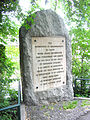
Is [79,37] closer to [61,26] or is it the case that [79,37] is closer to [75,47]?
[75,47]

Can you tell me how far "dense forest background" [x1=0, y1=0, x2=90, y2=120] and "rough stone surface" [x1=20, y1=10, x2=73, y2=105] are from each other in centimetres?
33

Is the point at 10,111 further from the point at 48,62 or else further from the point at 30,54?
the point at 48,62

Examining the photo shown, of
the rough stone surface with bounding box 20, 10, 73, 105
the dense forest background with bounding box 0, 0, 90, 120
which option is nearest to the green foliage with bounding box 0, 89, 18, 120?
the dense forest background with bounding box 0, 0, 90, 120

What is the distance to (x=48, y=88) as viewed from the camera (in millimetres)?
3871

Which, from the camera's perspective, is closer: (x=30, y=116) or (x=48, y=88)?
(x=30, y=116)

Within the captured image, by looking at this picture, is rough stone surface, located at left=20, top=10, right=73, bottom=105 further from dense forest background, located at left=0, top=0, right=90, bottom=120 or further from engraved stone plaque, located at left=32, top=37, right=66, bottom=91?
dense forest background, located at left=0, top=0, right=90, bottom=120

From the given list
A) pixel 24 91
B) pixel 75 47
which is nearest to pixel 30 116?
pixel 24 91

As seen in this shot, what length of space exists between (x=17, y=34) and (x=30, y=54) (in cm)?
161

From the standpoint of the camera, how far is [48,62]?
3.85 metres

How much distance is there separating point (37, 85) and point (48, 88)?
14.3 inches

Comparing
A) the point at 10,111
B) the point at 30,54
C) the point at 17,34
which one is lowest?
the point at 10,111

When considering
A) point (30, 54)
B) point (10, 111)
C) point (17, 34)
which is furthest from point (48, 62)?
point (17, 34)

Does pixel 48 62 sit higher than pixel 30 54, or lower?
lower

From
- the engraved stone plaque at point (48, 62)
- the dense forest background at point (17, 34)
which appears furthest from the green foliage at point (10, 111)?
the engraved stone plaque at point (48, 62)
